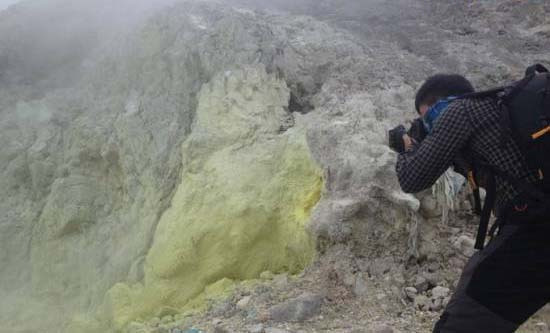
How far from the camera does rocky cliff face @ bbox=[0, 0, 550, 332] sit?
4.34 meters

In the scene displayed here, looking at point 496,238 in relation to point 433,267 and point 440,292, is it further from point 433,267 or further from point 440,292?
point 433,267

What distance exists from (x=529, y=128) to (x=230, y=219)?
9.28 feet

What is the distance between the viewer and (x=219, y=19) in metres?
6.32

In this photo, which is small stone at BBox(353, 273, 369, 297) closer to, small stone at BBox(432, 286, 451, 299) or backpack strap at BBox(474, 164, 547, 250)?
small stone at BBox(432, 286, 451, 299)

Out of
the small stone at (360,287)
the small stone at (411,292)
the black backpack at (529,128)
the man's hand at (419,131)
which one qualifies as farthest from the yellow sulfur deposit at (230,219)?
the black backpack at (529,128)

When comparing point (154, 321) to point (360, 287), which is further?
point (154, 321)

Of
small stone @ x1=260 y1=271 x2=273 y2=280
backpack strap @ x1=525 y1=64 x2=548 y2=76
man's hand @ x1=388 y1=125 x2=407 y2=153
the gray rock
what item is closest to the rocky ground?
the gray rock

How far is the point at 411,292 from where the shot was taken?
3674 millimetres

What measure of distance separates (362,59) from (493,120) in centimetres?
337

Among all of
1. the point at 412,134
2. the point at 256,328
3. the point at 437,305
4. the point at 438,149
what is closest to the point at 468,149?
the point at 438,149

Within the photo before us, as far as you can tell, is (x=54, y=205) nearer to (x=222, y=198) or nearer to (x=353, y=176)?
(x=222, y=198)

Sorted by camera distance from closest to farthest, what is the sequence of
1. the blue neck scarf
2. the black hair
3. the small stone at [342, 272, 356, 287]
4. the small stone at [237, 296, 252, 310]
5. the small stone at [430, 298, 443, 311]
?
the blue neck scarf < the black hair < the small stone at [430, 298, 443, 311] < the small stone at [342, 272, 356, 287] < the small stone at [237, 296, 252, 310]

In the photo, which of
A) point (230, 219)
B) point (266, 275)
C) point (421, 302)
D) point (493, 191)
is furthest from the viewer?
point (230, 219)

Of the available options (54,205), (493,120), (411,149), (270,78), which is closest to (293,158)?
(270,78)
